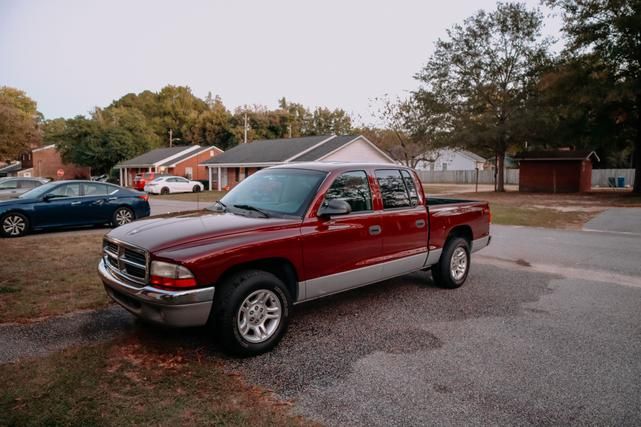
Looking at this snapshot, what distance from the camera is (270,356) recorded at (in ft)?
13.5

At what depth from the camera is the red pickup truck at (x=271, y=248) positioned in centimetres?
376

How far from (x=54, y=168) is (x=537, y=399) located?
2945 inches

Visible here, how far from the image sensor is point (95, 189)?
12.6 metres

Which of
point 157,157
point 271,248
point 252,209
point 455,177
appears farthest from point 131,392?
point 455,177

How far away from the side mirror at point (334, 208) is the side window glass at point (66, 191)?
10.1 meters

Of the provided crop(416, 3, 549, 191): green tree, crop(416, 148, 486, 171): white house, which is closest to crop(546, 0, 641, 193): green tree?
crop(416, 3, 549, 191): green tree

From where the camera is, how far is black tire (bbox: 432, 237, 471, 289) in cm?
639

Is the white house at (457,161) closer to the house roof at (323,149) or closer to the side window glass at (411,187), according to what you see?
the house roof at (323,149)

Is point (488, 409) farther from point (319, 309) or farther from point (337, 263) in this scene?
point (319, 309)

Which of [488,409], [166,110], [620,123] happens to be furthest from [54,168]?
[488,409]

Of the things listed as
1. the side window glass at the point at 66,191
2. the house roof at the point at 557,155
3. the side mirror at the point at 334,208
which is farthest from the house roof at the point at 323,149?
the side mirror at the point at 334,208

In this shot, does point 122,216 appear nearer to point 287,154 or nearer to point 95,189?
point 95,189

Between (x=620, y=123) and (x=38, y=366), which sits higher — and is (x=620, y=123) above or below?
above

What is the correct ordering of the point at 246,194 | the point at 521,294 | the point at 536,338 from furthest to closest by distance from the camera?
the point at 521,294 < the point at 246,194 < the point at 536,338
